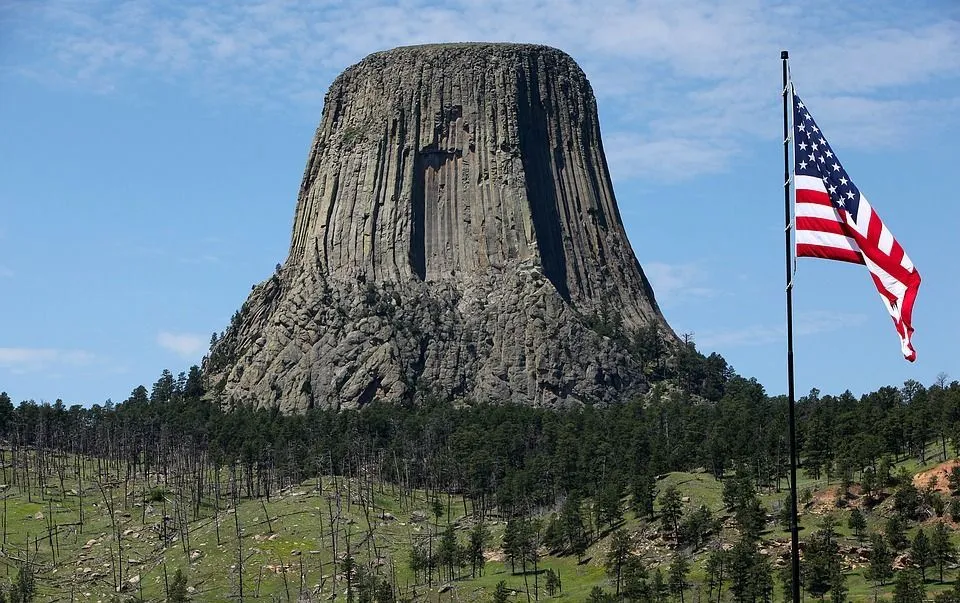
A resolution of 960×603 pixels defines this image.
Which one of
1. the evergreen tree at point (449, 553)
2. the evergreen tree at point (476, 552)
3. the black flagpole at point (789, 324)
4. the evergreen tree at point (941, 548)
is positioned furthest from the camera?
the evergreen tree at point (476, 552)

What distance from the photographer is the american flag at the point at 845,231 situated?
50.4 meters

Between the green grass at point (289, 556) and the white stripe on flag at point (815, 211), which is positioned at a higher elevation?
the white stripe on flag at point (815, 211)

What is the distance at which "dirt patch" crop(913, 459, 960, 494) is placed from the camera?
169 m

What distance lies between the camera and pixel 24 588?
536ft

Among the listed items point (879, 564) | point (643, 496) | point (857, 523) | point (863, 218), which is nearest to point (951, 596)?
point (879, 564)

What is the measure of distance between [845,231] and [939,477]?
5036 inches

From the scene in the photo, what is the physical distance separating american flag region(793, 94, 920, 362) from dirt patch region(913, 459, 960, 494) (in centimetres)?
12251

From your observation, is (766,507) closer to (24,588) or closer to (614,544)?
(614,544)

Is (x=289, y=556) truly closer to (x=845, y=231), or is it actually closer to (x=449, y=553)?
(x=449, y=553)

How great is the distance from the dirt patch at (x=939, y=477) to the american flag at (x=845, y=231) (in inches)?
4823

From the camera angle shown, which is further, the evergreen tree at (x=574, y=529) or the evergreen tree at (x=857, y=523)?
the evergreen tree at (x=574, y=529)

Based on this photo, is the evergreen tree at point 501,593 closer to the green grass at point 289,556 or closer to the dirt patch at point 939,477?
the green grass at point 289,556

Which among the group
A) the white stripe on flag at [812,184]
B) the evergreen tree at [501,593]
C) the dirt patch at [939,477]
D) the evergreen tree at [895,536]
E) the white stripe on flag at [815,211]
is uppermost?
the white stripe on flag at [812,184]

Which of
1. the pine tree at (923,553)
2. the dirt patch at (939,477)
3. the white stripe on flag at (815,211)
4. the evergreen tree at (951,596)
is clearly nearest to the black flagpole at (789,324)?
the white stripe on flag at (815,211)
